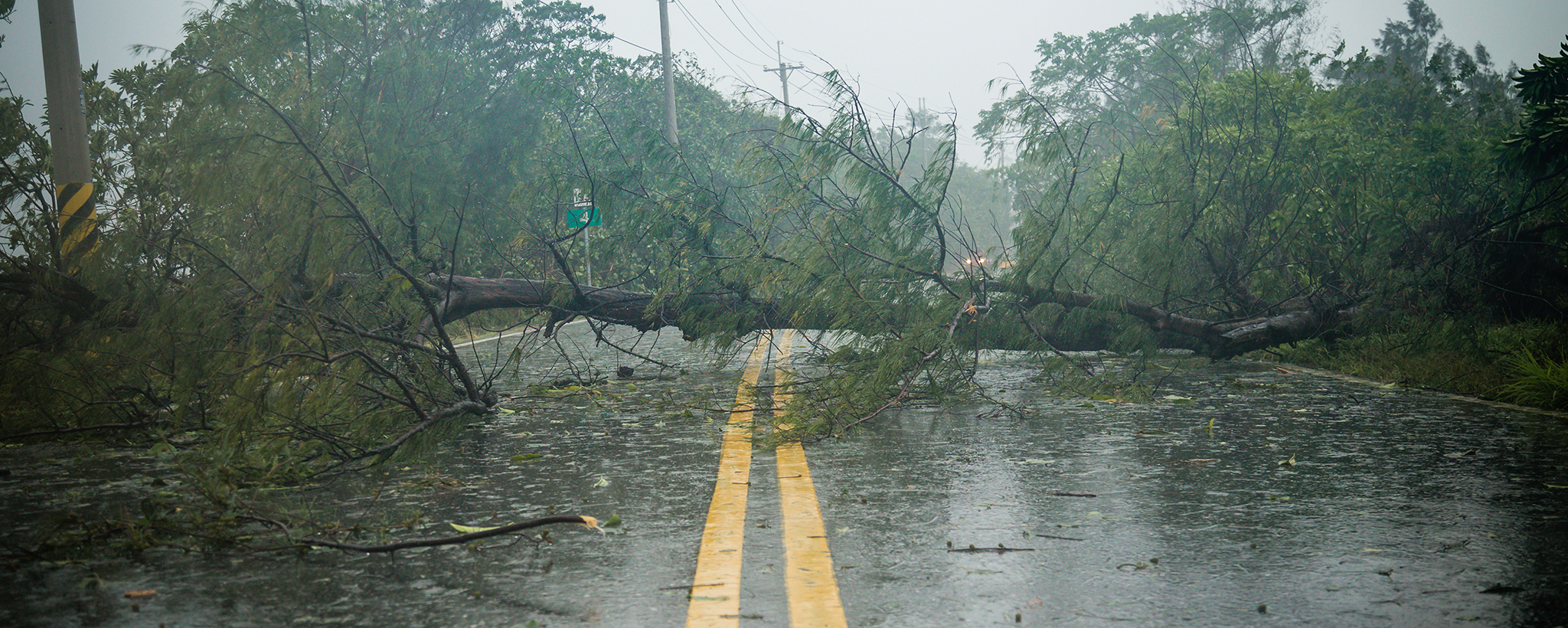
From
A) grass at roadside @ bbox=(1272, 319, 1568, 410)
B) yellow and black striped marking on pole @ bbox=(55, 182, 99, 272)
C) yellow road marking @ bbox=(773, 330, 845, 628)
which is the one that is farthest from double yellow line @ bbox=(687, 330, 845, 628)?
yellow and black striped marking on pole @ bbox=(55, 182, 99, 272)

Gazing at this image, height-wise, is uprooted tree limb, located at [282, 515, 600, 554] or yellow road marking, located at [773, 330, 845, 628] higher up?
uprooted tree limb, located at [282, 515, 600, 554]

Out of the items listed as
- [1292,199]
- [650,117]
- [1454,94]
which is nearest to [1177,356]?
[1292,199]

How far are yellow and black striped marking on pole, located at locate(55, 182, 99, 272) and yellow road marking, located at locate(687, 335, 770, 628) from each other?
4583mm

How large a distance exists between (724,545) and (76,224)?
6.52m

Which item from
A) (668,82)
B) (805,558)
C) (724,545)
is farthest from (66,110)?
(668,82)

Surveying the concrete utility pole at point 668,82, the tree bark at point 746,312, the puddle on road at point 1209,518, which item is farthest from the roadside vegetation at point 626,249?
the concrete utility pole at point 668,82

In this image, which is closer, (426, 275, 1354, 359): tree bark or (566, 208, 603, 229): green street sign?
(566, 208, 603, 229): green street sign

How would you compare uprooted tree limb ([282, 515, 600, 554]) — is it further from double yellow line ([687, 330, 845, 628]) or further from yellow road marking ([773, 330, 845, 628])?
yellow road marking ([773, 330, 845, 628])

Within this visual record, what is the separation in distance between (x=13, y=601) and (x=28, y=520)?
1.29 metres

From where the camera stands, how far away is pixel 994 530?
3.97 m

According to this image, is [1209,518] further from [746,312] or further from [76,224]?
[76,224]

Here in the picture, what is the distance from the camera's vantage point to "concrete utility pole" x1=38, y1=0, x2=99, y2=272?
8266 millimetres

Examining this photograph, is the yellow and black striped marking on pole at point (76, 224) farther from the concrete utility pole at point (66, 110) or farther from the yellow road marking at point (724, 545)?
the yellow road marking at point (724, 545)

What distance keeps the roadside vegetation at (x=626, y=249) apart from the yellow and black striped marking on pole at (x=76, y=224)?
0.24 feet
